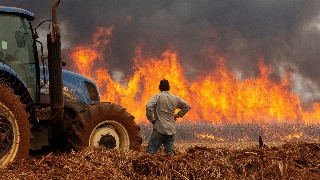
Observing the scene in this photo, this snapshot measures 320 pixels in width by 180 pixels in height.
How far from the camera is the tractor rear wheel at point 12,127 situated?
7.35m

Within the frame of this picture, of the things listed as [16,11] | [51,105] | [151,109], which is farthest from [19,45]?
[151,109]

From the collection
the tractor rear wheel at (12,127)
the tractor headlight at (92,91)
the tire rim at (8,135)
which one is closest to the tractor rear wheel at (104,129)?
the tractor headlight at (92,91)

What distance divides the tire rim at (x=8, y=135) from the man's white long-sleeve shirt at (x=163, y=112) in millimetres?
2583

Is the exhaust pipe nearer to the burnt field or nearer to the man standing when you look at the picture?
the burnt field

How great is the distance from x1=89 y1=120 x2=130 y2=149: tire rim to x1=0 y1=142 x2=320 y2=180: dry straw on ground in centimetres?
133

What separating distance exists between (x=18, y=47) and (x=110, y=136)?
2.52 metres

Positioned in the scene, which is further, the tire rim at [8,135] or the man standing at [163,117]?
the man standing at [163,117]

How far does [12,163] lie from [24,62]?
2495mm

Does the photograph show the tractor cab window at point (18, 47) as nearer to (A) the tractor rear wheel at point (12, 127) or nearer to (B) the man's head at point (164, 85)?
(A) the tractor rear wheel at point (12, 127)

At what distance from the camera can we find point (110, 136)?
9492 mm

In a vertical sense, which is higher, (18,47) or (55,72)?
(18,47)

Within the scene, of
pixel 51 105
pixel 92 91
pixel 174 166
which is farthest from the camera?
pixel 92 91

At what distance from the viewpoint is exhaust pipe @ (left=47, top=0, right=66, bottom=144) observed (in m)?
8.89

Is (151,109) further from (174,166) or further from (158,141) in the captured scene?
(174,166)
